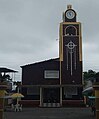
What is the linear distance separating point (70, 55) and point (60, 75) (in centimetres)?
334

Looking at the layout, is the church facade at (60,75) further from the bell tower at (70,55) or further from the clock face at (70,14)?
the clock face at (70,14)

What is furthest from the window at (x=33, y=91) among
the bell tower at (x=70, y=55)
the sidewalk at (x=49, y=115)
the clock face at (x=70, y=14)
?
the sidewalk at (x=49, y=115)

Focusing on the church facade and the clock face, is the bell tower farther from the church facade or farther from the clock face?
the clock face

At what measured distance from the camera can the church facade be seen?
153ft

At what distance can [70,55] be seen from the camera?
47.1 metres

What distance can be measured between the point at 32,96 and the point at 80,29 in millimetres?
12399

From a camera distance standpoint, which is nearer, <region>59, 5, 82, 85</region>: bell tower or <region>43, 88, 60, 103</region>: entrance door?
<region>59, 5, 82, 85</region>: bell tower

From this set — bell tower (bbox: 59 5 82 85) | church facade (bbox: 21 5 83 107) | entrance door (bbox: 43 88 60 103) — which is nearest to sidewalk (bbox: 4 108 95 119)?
church facade (bbox: 21 5 83 107)

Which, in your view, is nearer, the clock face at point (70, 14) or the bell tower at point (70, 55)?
the bell tower at point (70, 55)

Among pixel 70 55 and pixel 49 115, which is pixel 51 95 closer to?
pixel 70 55

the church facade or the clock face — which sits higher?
the clock face

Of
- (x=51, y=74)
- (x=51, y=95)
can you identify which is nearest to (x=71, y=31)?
(x=51, y=74)

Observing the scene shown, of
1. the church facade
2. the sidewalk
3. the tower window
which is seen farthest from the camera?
the tower window

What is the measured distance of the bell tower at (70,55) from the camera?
46688mm
